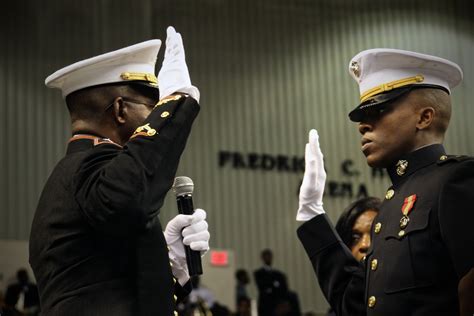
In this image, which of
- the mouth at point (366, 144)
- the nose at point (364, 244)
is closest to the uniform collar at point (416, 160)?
the mouth at point (366, 144)

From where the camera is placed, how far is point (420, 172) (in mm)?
3121

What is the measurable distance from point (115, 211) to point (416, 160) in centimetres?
119

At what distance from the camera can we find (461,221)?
9.09 feet

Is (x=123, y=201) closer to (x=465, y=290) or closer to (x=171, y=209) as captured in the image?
(x=465, y=290)

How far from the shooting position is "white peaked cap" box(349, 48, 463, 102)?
129 inches

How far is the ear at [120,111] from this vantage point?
9.41 feet

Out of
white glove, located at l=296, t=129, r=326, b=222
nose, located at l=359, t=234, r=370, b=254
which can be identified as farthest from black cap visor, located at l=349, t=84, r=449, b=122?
nose, located at l=359, t=234, r=370, b=254

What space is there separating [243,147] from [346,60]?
8.01 ft

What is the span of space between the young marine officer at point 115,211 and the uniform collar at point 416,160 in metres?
0.78

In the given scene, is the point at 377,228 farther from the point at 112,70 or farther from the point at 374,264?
the point at 112,70

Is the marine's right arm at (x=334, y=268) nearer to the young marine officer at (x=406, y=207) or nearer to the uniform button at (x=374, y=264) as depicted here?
the young marine officer at (x=406, y=207)

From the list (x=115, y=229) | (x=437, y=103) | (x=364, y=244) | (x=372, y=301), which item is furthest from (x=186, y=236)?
(x=364, y=244)

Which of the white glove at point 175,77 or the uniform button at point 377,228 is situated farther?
the uniform button at point 377,228

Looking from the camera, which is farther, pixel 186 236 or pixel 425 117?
pixel 425 117
